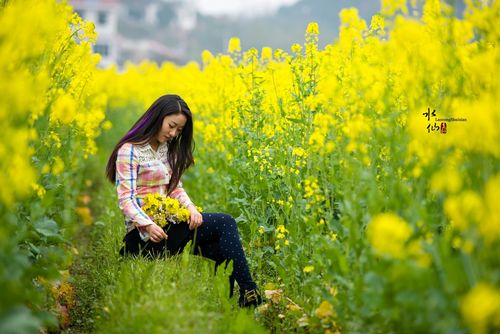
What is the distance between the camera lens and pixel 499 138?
94.0 inches

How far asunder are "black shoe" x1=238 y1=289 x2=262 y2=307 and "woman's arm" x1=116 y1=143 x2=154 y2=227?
2.07 ft

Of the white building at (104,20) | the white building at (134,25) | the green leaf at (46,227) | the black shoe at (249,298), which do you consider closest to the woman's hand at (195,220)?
the black shoe at (249,298)

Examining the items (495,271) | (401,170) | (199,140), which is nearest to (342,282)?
(401,170)

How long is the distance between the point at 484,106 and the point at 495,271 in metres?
0.56

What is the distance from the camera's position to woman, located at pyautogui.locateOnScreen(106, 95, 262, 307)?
371 centimetres

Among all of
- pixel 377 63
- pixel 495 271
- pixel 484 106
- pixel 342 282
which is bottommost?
pixel 342 282

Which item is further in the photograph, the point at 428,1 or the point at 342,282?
the point at 428,1

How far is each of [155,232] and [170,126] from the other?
2.13ft

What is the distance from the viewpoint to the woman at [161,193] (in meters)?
3.71

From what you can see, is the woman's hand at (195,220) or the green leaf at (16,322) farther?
the woman's hand at (195,220)

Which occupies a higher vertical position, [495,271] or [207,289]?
[495,271]

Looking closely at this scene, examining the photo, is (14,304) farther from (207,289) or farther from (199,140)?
(199,140)

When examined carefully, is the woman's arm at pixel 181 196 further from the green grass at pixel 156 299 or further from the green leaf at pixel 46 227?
the green leaf at pixel 46 227

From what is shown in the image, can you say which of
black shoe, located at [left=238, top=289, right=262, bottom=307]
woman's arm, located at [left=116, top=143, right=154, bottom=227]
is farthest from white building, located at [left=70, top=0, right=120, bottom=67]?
black shoe, located at [left=238, top=289, right=262, bottom=307]
